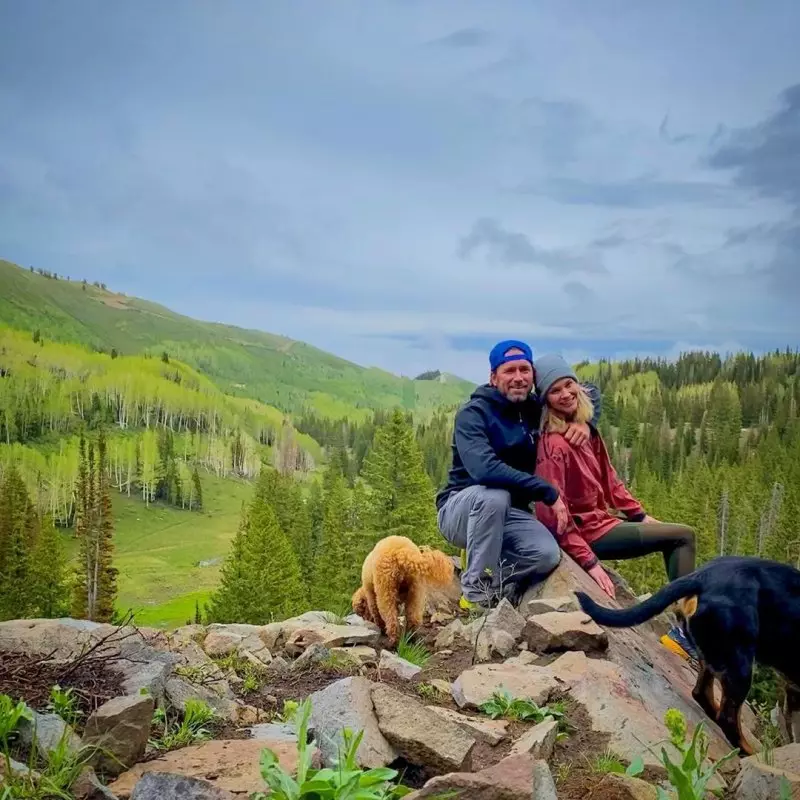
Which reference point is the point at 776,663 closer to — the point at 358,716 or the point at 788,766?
the point at 788,766

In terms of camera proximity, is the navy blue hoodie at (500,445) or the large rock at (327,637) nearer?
the large rock at (327,637)

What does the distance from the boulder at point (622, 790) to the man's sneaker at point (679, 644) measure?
16.2ft

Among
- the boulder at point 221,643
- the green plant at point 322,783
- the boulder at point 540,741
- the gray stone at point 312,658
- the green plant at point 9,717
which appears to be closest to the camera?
the green plant at point 322,783

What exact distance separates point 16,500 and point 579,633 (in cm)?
5398

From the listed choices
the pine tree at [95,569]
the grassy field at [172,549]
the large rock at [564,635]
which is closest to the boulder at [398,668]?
the large rock at [564,635]

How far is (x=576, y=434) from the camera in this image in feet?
26.9

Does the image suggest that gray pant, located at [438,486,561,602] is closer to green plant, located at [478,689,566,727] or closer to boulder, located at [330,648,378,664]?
boulder, located at [330,648,378,664]

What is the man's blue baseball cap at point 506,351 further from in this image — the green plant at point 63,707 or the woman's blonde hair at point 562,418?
the green plant at point 63,707

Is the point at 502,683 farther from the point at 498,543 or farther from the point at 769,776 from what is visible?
the point at 498,543

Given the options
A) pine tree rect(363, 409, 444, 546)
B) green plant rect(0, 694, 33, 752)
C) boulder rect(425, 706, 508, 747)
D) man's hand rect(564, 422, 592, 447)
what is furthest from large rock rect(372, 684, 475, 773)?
pine tree rect(363, 409, 444, 546)

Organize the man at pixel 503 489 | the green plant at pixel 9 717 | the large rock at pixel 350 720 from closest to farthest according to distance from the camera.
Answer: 1. the green plant at pixel 9 717
2. the large rock at pixel 350 720
3. the man at pixel 503 489

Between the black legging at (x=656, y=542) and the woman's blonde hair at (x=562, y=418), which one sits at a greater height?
the woman's blonde hair at (x=562, y=418)

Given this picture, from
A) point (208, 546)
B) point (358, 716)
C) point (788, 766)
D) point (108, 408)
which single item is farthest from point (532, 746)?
point (108, 408)

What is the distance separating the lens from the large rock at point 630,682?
4.98 m
